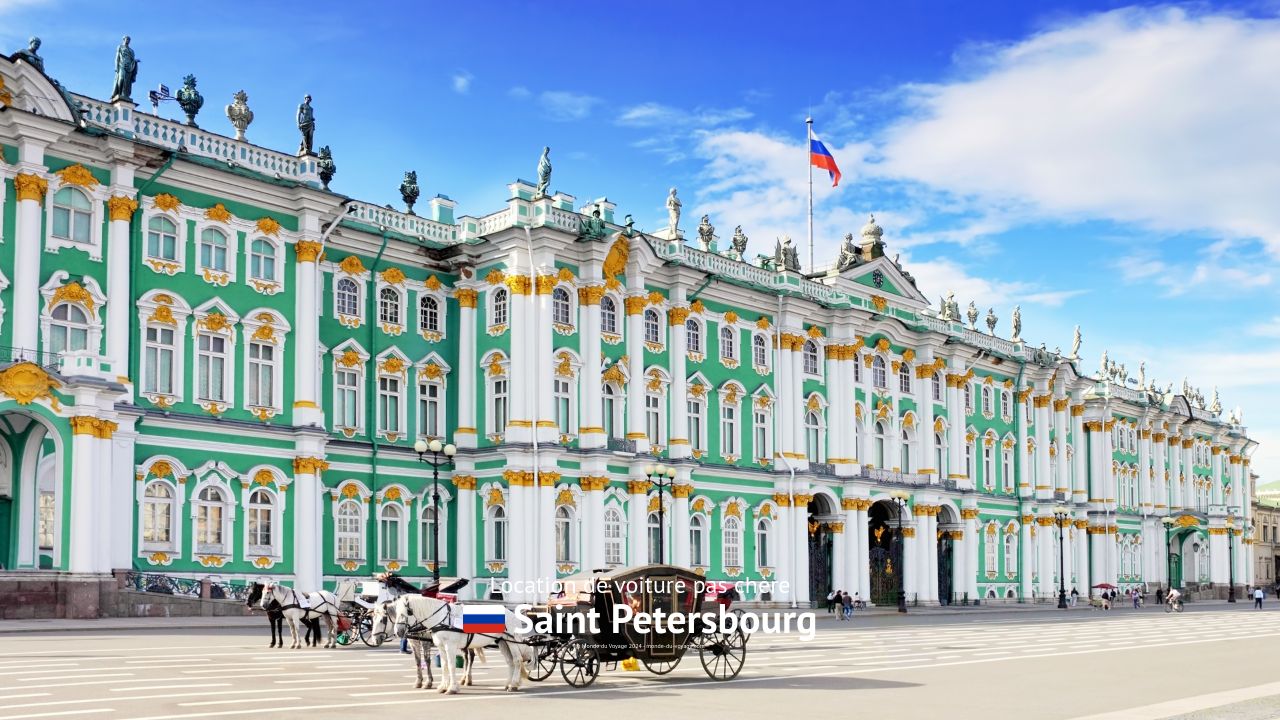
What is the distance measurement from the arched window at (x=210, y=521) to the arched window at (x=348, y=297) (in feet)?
27.6

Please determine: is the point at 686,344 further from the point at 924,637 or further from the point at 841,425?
the point at 924,637

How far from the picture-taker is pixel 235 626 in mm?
37062

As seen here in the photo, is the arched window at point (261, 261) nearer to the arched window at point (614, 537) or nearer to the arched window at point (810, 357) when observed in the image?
the arched window at point (614, 537)

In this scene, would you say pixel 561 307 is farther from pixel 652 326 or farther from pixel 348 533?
pixel 348 533

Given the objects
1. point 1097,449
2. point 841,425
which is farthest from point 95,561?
point 1097,449

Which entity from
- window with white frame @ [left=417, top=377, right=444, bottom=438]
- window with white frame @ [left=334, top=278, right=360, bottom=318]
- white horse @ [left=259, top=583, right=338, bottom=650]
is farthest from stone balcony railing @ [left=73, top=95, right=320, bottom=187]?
white horse @ [left=259, top=583, right=338, bottom=650]

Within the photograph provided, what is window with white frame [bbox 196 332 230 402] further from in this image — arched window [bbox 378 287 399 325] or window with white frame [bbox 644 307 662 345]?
window with white frame [bbox 644 307 662 345]

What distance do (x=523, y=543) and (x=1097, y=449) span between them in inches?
2034

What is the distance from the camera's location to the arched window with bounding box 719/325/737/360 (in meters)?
59.9

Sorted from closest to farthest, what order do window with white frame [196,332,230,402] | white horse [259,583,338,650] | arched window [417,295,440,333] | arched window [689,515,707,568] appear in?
white horse [259,583,338,650] → window with white frame [196,332,230,402] → arched window [417,295,440,333] → arched window [689,515,707,568]

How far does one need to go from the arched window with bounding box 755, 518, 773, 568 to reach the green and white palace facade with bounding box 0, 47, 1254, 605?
15cm

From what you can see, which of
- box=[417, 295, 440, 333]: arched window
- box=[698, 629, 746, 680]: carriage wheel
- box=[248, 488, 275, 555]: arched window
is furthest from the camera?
box=[417, 295, 440, 333]: arched window

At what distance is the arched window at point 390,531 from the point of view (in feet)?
162

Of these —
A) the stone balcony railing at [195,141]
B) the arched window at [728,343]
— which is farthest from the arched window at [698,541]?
the stone balcony railing at [195,141]
